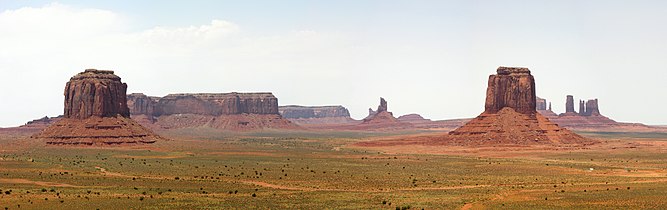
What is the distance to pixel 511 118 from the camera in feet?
501

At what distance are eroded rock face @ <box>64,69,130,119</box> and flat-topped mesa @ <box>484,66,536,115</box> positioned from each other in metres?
72.1

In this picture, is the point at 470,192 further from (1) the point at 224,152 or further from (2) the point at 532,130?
(2) the point at 532,130

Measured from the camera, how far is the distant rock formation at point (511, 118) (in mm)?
149375

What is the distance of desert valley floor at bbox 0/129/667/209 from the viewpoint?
5791 cm

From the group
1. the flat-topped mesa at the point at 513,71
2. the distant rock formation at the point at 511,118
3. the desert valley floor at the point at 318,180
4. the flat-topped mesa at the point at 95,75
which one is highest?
the flat-topped mesa at the point at 513,71

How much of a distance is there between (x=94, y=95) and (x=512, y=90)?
7901cm

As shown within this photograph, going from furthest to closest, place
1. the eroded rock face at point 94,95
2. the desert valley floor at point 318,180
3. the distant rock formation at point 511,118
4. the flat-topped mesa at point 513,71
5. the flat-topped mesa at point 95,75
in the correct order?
the flat-topped mesa at point 513,71, the distant rock formation at point 511,118, the flat-topped mesa at point 95,75, the eroded rock face at point 94,95, the desert valley floor at point 318,180

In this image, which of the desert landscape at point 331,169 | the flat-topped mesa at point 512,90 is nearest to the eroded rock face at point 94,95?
the desert landscape at point 331,169

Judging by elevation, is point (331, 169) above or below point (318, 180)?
above

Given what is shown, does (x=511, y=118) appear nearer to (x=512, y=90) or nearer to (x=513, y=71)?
(x=512, y=90)

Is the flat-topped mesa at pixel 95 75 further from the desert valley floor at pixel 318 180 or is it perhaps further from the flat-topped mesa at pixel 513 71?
the flat-topped mesa at pixel 513 71

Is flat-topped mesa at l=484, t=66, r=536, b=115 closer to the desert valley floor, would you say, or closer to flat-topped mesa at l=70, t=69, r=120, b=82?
the desert valley floor

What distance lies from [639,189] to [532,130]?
84.0 metres

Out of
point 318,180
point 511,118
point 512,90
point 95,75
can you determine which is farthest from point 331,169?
point 512,90
